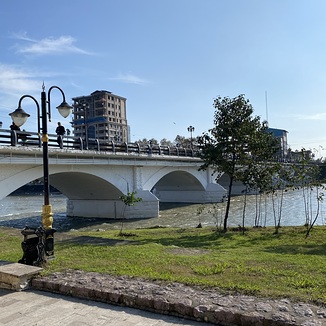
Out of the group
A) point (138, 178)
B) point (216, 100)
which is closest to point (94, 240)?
point (216, 100)

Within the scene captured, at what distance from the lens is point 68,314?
4605 mm

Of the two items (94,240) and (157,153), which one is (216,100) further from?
(157,153)

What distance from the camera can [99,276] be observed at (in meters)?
5.89

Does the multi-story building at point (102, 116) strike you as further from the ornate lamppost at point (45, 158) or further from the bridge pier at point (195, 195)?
the ornate lamppost at point (45, 158)

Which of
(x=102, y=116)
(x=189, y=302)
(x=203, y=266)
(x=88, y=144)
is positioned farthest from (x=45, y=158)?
(x=102, y=116)

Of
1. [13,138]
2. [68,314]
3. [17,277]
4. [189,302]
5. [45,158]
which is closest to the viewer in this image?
[189,302]

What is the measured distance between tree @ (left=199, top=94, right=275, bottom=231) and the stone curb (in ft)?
34.6

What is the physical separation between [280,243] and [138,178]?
64.7 ft

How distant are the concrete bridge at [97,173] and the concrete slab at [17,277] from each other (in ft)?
40.8

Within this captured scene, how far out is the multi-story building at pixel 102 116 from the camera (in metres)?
92.9

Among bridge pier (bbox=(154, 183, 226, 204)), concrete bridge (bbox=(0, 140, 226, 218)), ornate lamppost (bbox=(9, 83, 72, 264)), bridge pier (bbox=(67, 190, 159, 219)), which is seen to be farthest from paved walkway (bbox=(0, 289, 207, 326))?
bridge pier (bbox=(154, 183, 226, 204))

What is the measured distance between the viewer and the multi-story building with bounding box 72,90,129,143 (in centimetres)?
9294

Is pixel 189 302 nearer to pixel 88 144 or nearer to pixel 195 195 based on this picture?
pixel 88 144

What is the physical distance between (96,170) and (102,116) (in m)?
72.0
